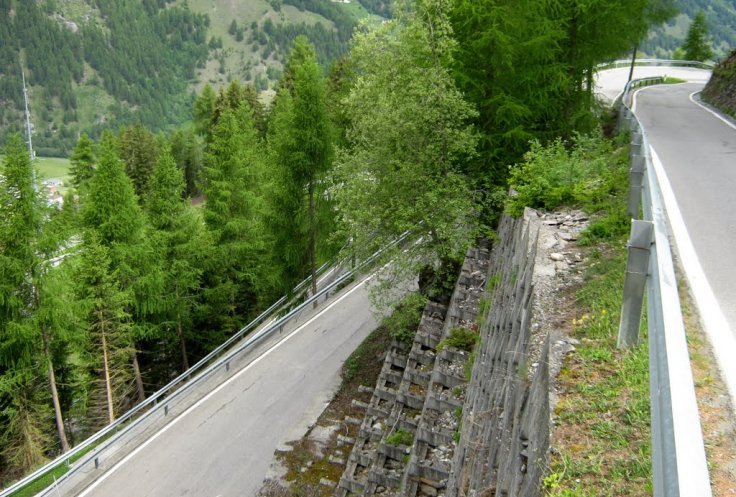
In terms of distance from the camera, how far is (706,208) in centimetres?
973

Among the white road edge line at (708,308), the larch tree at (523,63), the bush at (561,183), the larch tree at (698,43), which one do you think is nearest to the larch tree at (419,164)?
the larch tree at (523,63)

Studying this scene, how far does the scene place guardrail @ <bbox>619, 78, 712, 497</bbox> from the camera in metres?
1.97

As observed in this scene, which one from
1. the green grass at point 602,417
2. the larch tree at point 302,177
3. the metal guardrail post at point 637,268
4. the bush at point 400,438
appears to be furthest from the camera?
the larch tree at point 302,177

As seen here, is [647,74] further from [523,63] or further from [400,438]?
[400,438]

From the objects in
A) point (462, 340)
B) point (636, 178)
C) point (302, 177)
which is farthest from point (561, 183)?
point (302, 177)

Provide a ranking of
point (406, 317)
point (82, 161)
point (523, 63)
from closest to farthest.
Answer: point (406, 317)
point (523, 63)
point (82, 161)

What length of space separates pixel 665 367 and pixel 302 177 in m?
22.8

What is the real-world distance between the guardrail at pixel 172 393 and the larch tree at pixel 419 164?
34.0 inches

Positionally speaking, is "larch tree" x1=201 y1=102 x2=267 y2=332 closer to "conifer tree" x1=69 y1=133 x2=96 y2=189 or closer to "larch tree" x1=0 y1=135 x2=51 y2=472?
"larch tree" x1=0 y1=135 x2=51 y2=472

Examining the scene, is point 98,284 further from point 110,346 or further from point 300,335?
point 300,335

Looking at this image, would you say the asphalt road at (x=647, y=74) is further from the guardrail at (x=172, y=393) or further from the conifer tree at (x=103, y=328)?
the conifer tree at (x=103, y=328)

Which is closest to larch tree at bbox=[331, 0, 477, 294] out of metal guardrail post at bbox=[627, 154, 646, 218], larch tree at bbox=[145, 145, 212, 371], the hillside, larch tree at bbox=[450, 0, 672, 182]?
larch tree at bbox=[450, 0, 672, 182]

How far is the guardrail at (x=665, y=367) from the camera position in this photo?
6.45ft

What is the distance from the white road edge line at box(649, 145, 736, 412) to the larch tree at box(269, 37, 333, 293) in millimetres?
16757
